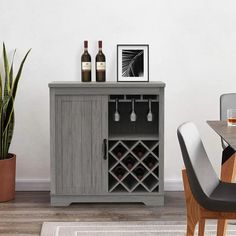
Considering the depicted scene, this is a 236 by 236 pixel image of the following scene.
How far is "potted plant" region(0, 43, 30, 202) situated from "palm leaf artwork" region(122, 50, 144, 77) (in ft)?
2.63

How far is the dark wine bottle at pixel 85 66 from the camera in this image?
15.0 feet

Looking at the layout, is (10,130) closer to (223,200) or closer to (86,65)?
(86,65)

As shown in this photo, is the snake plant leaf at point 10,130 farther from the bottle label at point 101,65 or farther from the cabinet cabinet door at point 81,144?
the bottle label at point 101,65

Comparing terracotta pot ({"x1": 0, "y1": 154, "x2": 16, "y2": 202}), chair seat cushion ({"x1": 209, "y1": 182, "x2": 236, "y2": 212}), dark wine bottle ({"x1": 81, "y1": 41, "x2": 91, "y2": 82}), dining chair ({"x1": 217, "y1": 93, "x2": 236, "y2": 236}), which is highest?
dark wine bottle ({"x1": 81, "y1": 41, "x2": 91, "y2": 82})

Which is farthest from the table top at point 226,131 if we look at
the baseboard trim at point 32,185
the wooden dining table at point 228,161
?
the baseboard trim at point 32,185

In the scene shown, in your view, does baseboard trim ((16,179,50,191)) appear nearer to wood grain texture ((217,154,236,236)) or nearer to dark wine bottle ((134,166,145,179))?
dark wine bottle ((134,166,145,179))

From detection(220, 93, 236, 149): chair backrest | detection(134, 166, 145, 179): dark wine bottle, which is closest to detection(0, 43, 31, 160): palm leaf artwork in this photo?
detection(134, 166, 145, 179): dark wine bottle

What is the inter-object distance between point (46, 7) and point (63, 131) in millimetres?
1113

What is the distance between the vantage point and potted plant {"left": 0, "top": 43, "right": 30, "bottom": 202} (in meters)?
4.54

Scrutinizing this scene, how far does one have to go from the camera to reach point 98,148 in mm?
4484

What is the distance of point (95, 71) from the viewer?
4773 millimetres

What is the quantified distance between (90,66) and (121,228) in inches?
53.0

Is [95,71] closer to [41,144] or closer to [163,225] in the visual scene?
[41,144]

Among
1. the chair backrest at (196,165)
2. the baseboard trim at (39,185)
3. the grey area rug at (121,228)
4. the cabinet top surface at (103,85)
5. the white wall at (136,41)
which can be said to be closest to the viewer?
the chair backrest at (196,165)
